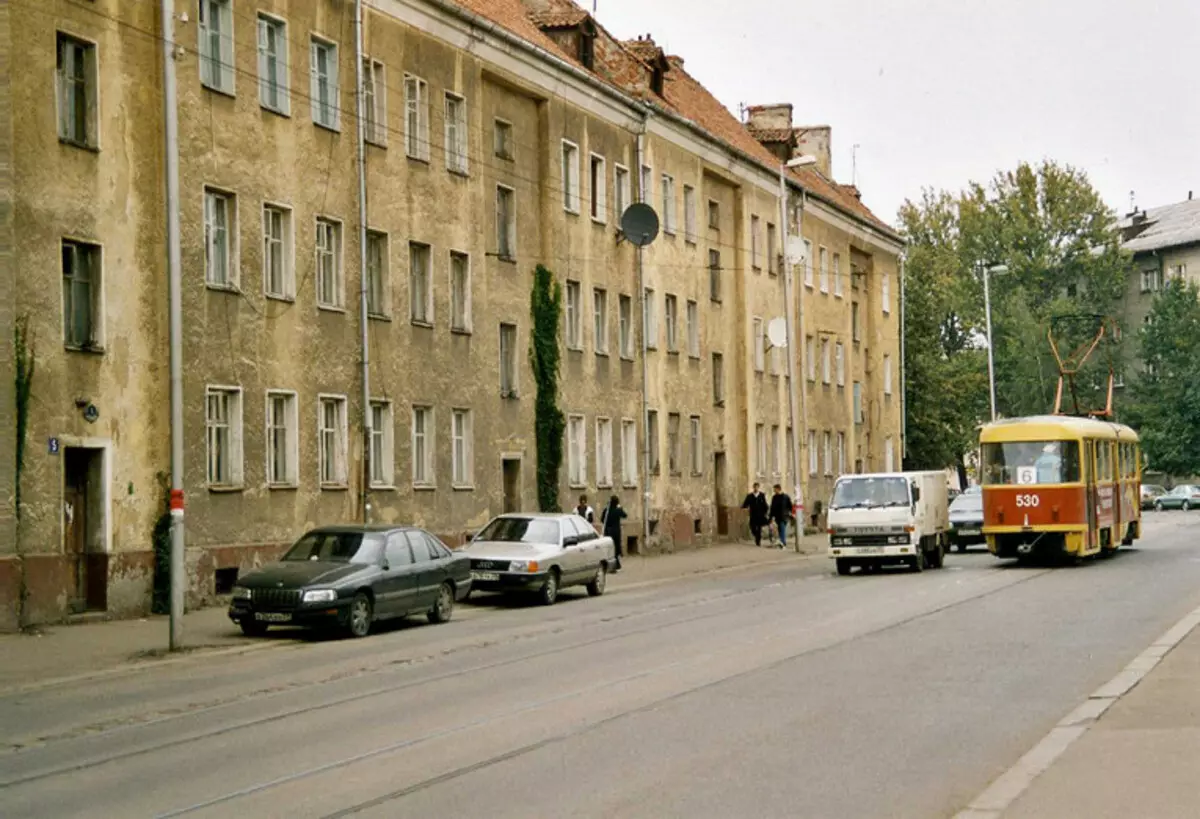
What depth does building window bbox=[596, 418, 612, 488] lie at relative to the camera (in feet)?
156

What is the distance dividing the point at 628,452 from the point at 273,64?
1953 cm

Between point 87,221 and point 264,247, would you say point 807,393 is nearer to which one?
point 264,247

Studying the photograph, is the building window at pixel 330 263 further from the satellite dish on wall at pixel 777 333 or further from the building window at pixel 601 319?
the satellite dish on wall at pixel 777 333

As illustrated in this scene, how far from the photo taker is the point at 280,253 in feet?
109

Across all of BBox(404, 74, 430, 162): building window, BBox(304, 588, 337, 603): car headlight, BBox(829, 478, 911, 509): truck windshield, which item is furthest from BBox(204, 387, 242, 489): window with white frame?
BBox(829, 478, 911, 509): truck windshield

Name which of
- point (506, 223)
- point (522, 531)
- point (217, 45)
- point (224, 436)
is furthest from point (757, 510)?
point (217, 45)

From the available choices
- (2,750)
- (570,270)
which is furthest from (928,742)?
(570,270)

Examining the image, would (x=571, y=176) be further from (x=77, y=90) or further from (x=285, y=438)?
(x=77, y=90)

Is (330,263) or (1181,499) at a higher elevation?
(330,263)

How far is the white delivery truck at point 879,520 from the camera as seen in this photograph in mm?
39438

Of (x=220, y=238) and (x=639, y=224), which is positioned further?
(x=639, y=224)

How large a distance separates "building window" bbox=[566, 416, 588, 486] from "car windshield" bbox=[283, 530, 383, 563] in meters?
19.4

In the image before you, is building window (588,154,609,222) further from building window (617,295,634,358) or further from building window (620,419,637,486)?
building window (620,419,637,486)

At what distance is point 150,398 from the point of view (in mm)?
28984
